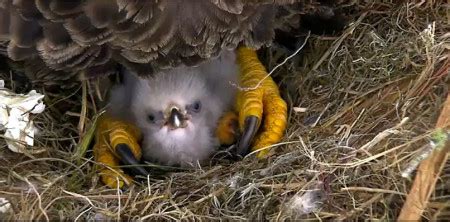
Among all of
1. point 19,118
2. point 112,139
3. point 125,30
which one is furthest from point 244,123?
point 19,118

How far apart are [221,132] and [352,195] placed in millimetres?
772

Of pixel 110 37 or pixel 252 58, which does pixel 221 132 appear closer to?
pixel 252 58

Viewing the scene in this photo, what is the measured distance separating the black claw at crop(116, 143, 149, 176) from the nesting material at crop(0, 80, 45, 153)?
0.30 m

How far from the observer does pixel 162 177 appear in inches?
98.1

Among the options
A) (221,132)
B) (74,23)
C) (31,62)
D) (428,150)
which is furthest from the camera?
(221,132)

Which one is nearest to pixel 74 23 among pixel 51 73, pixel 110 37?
pixel 110 37

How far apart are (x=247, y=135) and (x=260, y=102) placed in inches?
6.2

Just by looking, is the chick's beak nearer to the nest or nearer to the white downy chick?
the white downy chick

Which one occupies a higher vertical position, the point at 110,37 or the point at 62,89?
the point at 110,37

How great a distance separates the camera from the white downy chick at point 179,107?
2492 millimetres

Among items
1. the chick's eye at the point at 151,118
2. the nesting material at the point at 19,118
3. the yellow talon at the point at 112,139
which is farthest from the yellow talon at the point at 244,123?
the nesting material at the point at 19,118

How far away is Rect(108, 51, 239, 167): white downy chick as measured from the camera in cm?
249

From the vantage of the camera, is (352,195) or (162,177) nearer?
(352,195)

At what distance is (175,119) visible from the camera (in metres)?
2.45
